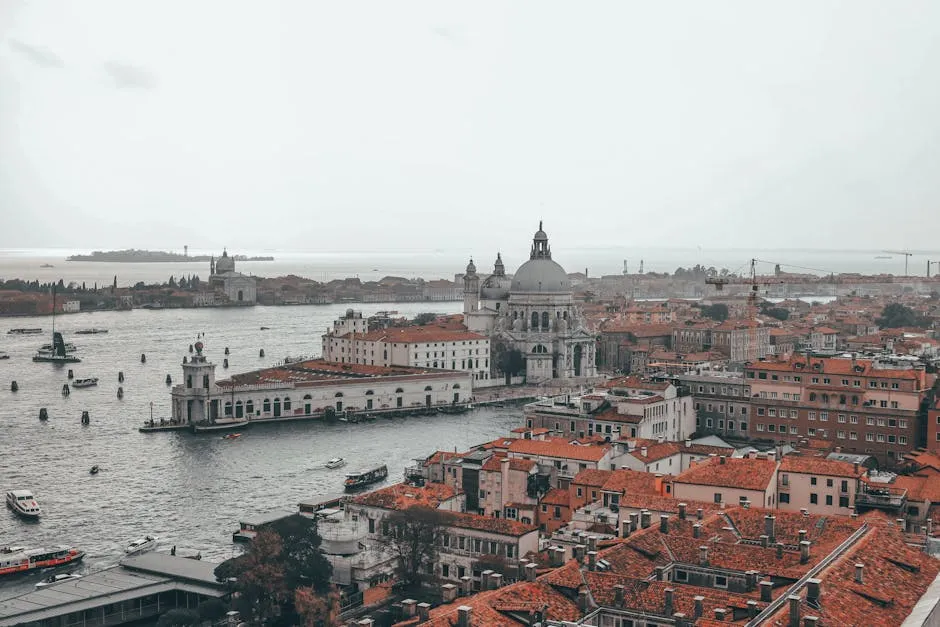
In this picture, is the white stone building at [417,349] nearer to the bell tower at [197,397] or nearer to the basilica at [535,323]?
the basilica at [535,323]

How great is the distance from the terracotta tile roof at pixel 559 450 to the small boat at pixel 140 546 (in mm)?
6242

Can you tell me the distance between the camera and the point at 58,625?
1479 cm

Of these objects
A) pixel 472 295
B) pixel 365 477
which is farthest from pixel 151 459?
pixel 472 295

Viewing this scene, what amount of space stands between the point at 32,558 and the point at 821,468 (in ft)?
40.5

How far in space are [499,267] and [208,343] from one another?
20.5m

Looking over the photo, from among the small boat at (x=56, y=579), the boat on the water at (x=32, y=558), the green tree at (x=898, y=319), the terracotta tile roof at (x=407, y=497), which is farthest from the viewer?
the green tree at (x=898, y=319)

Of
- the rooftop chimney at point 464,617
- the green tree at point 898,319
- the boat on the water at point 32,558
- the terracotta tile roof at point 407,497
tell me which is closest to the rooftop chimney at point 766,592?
the rooftop chimney at point 464,617

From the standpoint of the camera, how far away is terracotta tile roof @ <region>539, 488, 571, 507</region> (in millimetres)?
18000

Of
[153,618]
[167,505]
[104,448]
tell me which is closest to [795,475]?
[153,618]

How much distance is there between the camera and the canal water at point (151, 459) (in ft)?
69.5

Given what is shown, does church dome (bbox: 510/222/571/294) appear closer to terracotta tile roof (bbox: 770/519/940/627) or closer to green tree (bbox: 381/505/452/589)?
green tree (bbox: 381/505/452/589)

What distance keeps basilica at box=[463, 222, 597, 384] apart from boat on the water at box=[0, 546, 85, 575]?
1206 inches

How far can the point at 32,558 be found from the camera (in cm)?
1866

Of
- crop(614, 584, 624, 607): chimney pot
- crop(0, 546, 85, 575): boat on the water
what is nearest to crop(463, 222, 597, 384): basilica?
crop(0, 546, 85, 575): boat on the water
